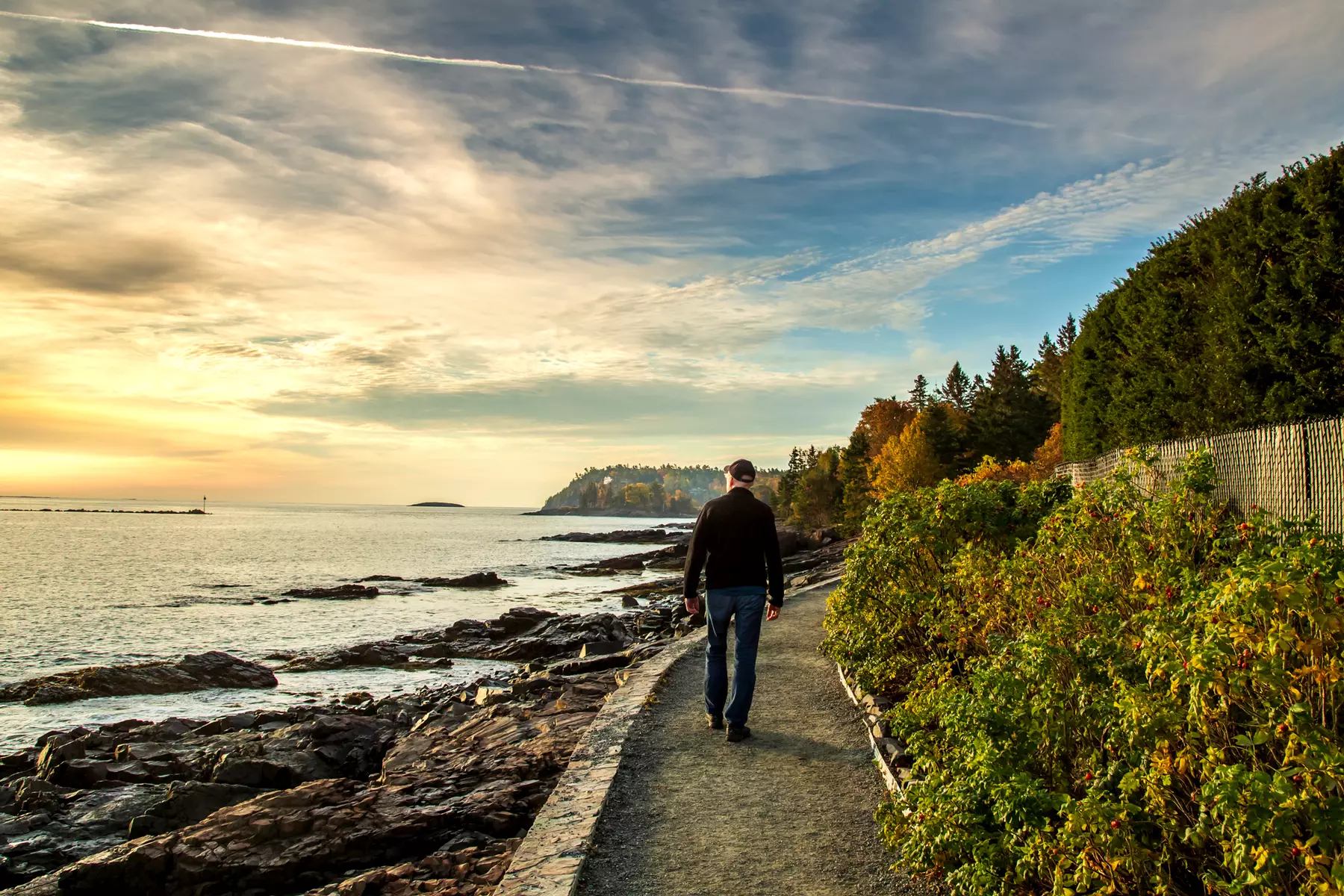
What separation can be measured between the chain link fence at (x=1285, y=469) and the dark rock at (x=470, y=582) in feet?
119

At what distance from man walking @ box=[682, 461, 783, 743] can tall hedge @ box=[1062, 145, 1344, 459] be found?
9036mm

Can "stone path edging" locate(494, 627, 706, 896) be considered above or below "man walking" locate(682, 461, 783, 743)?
below

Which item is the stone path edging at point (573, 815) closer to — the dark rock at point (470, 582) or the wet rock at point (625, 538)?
the dark rock at point (470, 582)

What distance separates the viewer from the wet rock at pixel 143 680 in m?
17.4

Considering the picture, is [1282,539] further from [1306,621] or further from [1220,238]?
[1220,238]

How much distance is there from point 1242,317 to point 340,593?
3538cm

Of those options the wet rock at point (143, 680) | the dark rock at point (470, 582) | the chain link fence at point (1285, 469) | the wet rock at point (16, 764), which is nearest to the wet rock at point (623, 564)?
the dark rock at point (470, 582)

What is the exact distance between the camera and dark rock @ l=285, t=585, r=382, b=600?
37688 millimetres

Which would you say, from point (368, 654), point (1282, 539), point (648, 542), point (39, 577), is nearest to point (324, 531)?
point (648, 542)

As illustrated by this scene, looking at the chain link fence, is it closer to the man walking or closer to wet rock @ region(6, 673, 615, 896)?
the man walking

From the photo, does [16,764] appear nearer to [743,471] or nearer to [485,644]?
[743,471]

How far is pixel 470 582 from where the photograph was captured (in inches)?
1726

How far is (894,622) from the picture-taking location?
7996mm

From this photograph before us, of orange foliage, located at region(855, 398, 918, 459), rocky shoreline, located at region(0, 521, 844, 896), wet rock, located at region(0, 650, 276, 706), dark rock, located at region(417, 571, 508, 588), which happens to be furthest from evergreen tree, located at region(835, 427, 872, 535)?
rocky shoreline, located at region(0, 521, 844, 896)
